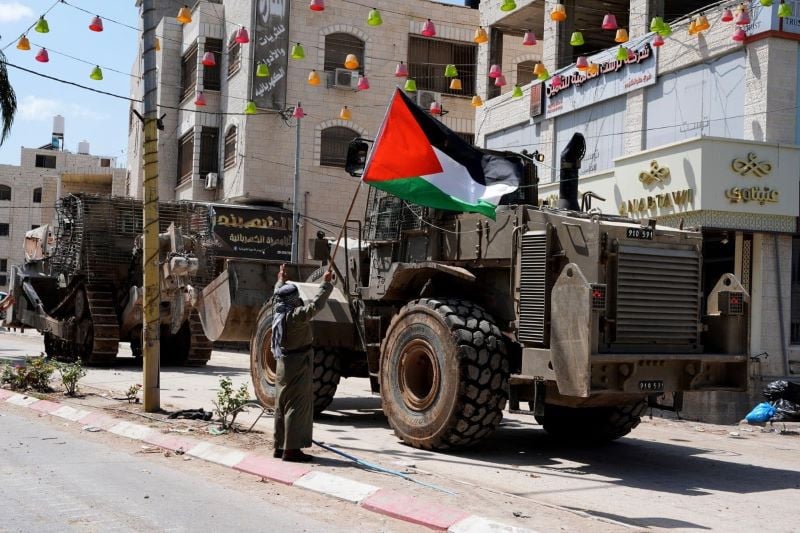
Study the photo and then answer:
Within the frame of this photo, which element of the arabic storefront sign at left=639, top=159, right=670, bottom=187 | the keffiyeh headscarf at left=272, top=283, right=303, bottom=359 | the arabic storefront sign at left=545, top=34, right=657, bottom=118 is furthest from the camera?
the arabic storefront sign at left=545, top=34, right=657, bottom=118

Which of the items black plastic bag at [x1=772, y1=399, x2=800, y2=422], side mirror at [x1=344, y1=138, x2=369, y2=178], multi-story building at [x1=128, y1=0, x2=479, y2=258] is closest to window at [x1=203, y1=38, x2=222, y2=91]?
multi-story building at [x1=128, y1=0, x2=479, y2=258]

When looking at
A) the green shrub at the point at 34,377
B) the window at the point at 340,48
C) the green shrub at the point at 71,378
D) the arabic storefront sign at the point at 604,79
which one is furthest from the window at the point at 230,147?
the green shrub at the point at 71,378

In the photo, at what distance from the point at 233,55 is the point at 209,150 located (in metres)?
3.79

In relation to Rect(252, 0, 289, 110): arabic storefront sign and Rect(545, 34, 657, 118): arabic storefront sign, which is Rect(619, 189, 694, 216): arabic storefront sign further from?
Rect(252, 0, 289, 110): arabic storefront sign

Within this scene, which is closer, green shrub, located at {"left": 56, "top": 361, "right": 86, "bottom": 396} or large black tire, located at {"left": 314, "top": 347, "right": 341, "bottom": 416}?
large black tire, located at {"left": 314, "top": 347, "right": 341, "bottom": 416}

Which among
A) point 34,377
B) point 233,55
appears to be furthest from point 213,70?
point 34,377

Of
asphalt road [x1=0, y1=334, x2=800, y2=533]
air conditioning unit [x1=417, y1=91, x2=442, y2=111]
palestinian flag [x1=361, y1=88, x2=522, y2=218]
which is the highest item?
air conditioning unit [x1=417, y1=91, x2=442, y2=111]

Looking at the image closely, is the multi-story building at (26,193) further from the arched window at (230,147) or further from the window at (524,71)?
the window at (524,71)

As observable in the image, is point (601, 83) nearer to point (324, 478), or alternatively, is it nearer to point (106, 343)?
point (106, 343)

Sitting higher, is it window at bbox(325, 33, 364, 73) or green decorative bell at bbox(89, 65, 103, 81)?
window at bbox(325, 33, 364, 73)

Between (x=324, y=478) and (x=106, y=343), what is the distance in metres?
12.4

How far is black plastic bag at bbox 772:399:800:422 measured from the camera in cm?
1365

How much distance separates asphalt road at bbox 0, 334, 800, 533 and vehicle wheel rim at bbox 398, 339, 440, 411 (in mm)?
540

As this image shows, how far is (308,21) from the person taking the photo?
31.4m
